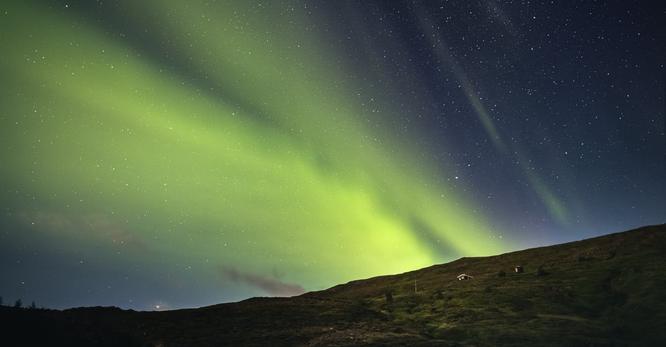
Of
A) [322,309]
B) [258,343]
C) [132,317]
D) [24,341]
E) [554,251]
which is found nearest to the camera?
[24,341]

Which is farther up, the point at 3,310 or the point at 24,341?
the point at 3,310

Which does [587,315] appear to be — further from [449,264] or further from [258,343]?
[449,264]

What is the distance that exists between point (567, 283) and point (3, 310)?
71.1m

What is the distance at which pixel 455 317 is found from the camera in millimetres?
59625

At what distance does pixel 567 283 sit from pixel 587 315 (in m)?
14.8

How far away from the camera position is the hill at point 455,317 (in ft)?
157

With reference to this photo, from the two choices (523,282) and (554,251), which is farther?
(554,251)

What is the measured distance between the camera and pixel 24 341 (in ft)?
139

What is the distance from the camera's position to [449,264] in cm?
12888

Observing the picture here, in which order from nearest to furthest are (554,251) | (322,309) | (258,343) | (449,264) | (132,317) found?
(258,343) < (132,317) < (322,309) < (554,251) < (449,264)

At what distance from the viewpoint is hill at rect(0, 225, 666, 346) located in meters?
47.8

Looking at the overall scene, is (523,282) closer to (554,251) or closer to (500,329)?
(500,329)

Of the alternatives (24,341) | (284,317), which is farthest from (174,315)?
(24,341)

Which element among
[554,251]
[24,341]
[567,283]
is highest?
[554,251]
